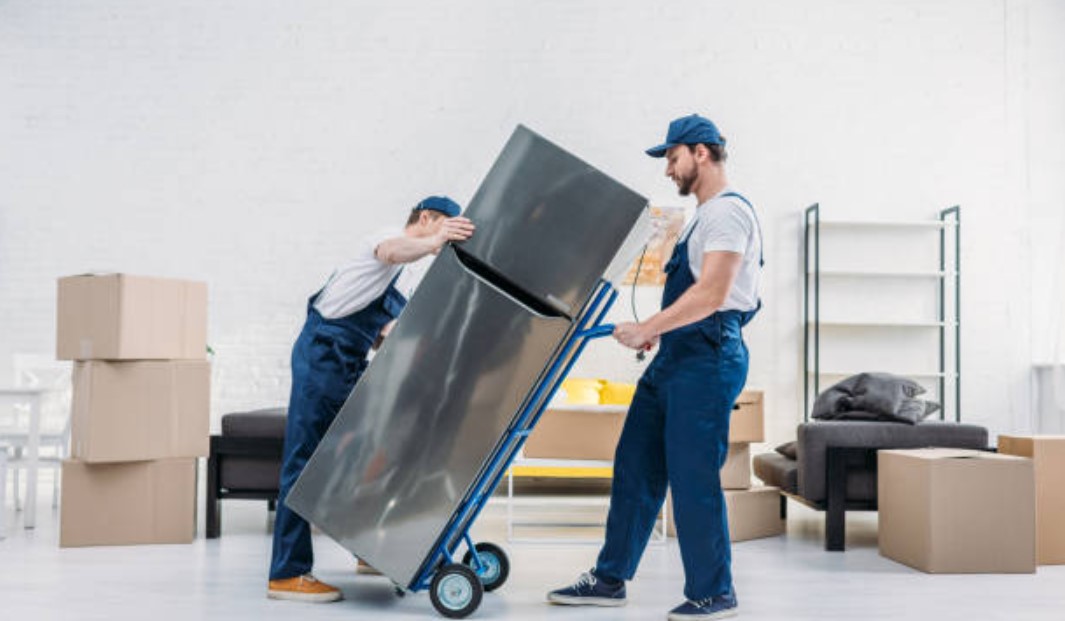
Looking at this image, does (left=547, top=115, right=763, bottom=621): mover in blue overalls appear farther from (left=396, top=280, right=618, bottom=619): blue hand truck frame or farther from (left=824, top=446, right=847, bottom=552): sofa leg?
(left=824, top=446, right=847, bottom=552): sofa leg

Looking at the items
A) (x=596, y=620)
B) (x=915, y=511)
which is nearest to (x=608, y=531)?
(x=596, y=620)

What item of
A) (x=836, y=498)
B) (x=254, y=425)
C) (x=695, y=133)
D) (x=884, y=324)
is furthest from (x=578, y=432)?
(x=884, y=324)

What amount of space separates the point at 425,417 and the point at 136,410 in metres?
1.73

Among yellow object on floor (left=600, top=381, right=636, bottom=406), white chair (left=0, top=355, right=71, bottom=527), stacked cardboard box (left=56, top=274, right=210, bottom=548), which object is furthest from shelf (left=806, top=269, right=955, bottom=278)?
white chair (left=0, top=355, right=71, bottom=527)

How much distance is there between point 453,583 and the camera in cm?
263

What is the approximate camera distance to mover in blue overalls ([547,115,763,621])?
2.55 m

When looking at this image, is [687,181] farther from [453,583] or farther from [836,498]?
[836,498]

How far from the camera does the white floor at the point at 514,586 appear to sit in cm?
275

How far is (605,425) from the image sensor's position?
4.24 metres

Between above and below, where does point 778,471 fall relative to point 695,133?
below

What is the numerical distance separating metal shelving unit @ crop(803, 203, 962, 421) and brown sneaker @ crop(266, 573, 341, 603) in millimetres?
3818

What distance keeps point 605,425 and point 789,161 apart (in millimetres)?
2751

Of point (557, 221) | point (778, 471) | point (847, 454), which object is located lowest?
point (778, 471)

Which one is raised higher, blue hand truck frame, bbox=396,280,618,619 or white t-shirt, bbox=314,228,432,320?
white t-shirt, bbox=314,228,432,320
